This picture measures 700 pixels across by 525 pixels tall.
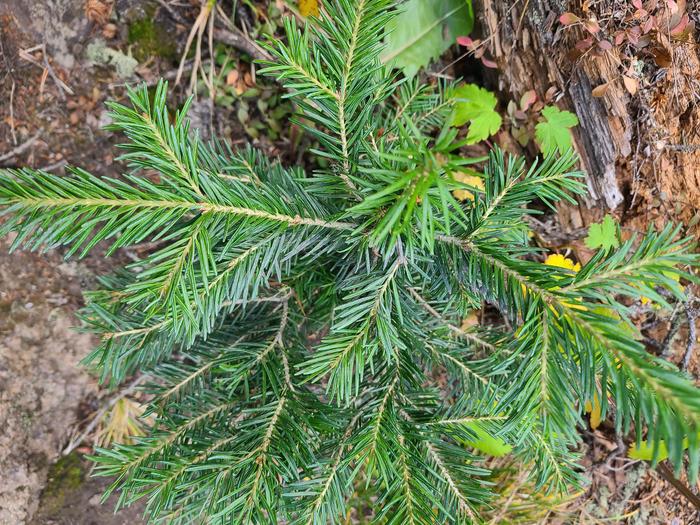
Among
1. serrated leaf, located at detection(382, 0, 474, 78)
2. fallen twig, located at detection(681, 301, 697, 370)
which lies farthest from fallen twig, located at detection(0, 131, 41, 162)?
fallen twig, located at detection(681, 301, 697, 370)

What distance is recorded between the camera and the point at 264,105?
2.18 m

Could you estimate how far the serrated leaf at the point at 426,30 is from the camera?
6.63 feet

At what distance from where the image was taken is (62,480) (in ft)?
6.82

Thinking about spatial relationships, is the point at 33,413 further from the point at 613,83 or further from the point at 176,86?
the point at 613,83

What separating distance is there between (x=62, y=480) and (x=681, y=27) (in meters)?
3.07

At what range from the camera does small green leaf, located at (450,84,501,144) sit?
6.27 ft

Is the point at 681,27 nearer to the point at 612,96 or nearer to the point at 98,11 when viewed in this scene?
the point at 612,96

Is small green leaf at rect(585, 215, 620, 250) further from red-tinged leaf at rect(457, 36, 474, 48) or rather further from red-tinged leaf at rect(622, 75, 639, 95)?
red-tinged leaf at rect(457, 36, 474, 48)

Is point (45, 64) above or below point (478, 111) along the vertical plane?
above

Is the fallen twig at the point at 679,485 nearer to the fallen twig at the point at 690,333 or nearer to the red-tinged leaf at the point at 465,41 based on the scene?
the fallen twig at the point at 690,333

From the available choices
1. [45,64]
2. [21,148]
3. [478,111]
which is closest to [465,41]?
[478,111]

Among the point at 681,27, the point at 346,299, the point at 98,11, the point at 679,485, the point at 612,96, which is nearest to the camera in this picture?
the point at 346,299

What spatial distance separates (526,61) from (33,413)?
102 inches

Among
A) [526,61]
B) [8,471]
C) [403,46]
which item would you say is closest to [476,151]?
[526,61]
